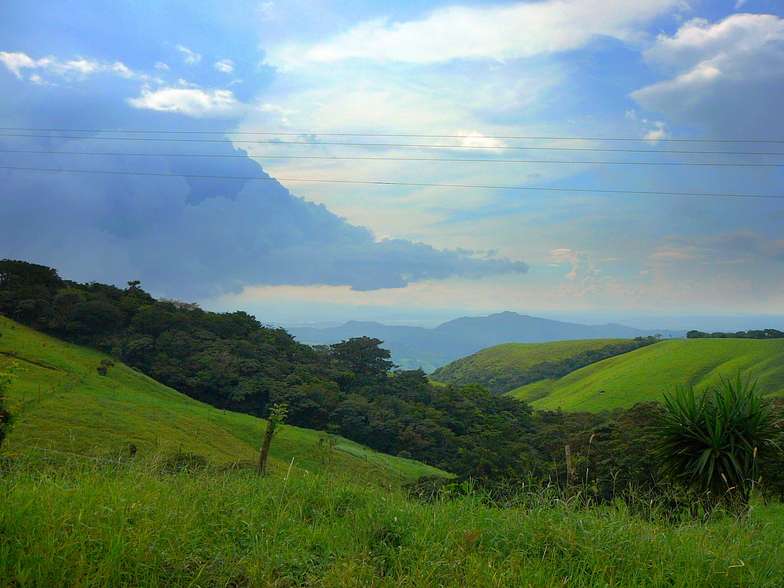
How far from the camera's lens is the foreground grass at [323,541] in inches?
123

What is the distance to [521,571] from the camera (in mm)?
3293

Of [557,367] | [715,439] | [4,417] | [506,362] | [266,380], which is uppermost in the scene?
[715,439]

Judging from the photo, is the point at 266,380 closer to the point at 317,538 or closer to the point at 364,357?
the point at 364,357

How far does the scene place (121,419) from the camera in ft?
80.2

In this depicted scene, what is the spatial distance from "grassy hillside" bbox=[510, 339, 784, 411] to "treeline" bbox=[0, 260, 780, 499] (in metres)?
18.6

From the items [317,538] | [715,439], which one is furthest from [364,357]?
[317,538]

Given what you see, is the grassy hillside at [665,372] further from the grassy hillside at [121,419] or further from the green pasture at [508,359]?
the grassy hillside at [121,419]

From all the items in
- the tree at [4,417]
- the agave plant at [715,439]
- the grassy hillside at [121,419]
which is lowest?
the grassy hillside at [121,419]

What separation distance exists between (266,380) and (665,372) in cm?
5260

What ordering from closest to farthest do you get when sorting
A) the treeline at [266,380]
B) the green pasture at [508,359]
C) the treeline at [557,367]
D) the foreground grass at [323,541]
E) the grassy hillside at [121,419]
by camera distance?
1. the foreground grass at [323,541]
2. the grassy hillside at [121,419]
3. the treeline at [266,380]
4. the treeline at [557,367]
5. the green pasture at [508,359]

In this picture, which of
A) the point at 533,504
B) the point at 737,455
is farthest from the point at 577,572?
the point at 737,455

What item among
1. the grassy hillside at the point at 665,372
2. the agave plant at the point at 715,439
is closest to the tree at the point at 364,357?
the grassy hillside at the point at 665,372

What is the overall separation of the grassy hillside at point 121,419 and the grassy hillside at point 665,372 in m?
38.4

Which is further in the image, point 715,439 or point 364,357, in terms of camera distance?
point 364,357
